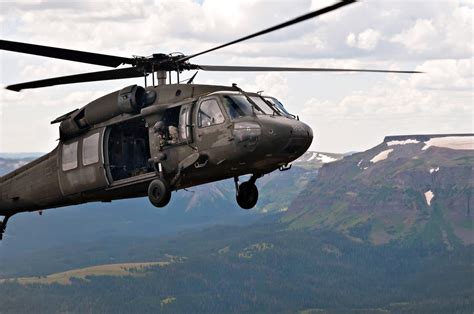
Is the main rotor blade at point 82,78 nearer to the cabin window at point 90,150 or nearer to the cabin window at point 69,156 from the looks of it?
the cabin window at point 90,150

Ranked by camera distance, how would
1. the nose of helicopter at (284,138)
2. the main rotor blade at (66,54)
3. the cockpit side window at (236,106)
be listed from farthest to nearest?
the cockpit side window at (236,106) → the nose of helicopter at (284,138) → the main rotor blade at (66,54)

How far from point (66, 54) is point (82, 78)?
3.87 meters

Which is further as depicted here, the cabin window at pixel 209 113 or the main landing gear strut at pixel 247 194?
the main landing gear strut at pixel 247 194

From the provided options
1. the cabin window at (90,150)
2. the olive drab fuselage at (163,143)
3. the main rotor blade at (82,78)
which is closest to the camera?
the olive drab fuselage at (163,143)

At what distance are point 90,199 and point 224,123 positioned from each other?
352 inches

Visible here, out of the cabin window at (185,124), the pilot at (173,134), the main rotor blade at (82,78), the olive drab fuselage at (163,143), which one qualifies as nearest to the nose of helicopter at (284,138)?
the olive drab fuselage at (163,143)

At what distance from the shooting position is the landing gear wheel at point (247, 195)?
4197cm

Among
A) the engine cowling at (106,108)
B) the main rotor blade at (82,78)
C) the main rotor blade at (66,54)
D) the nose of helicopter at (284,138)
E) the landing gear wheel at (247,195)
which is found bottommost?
the landing gear wheel at (247,195)

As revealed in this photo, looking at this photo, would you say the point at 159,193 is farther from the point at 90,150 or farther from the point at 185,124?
the point at 90,150

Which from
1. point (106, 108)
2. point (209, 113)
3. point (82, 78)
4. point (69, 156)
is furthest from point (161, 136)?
point (69, 156)

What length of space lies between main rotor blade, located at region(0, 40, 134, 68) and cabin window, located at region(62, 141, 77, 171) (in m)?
5.72

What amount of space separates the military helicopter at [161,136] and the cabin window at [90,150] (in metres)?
0.05

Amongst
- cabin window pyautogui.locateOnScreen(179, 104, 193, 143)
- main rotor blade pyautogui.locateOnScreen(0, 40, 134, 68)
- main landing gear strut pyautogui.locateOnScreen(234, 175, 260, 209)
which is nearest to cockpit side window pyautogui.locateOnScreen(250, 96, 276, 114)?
cabin window pyautogui.locateOnScreen(179, 104, 193, 143)

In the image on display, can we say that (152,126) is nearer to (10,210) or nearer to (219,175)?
(219,175)
